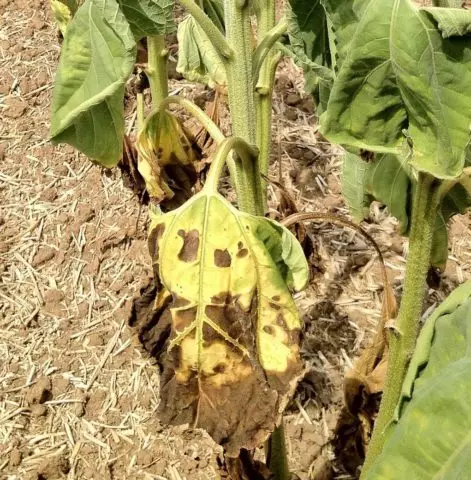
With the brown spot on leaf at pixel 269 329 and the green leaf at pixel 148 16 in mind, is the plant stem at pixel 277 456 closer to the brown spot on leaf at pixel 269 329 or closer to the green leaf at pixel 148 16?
the brown spot on leaf at pixel 269 329

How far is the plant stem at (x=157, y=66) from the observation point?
162 cm

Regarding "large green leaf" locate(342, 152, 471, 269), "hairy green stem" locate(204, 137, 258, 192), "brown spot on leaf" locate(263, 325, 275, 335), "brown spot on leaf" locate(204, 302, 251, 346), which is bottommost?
"brown spot on leaf" locate(263, 325, 275, 335)

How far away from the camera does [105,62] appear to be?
0.78m

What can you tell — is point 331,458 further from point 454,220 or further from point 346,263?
point 454,220

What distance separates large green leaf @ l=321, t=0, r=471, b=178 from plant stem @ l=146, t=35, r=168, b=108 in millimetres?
961

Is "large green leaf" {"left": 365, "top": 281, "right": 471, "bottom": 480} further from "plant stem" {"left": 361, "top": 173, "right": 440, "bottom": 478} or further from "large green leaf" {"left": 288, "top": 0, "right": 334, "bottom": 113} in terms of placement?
"large green leaf" {"left": 288, "top": 0, "right": 334, "bottom": 113}

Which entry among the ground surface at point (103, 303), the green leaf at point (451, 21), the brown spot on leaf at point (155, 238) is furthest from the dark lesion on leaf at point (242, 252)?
the ground surface at point (103, 303)

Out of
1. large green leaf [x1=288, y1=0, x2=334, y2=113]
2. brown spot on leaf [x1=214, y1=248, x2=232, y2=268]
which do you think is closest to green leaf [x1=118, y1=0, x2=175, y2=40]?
large green leaf [x1=288, y1=0, x2=334, y2=113]

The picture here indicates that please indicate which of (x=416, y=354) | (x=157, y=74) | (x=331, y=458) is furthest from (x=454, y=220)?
(x=416, y=354)

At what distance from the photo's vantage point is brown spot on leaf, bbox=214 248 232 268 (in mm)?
851

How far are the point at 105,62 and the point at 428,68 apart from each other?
13.4 inches

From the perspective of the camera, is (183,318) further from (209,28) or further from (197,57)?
(197,57)

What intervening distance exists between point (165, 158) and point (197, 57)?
0.28m

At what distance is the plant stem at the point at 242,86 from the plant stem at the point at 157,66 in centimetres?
69
